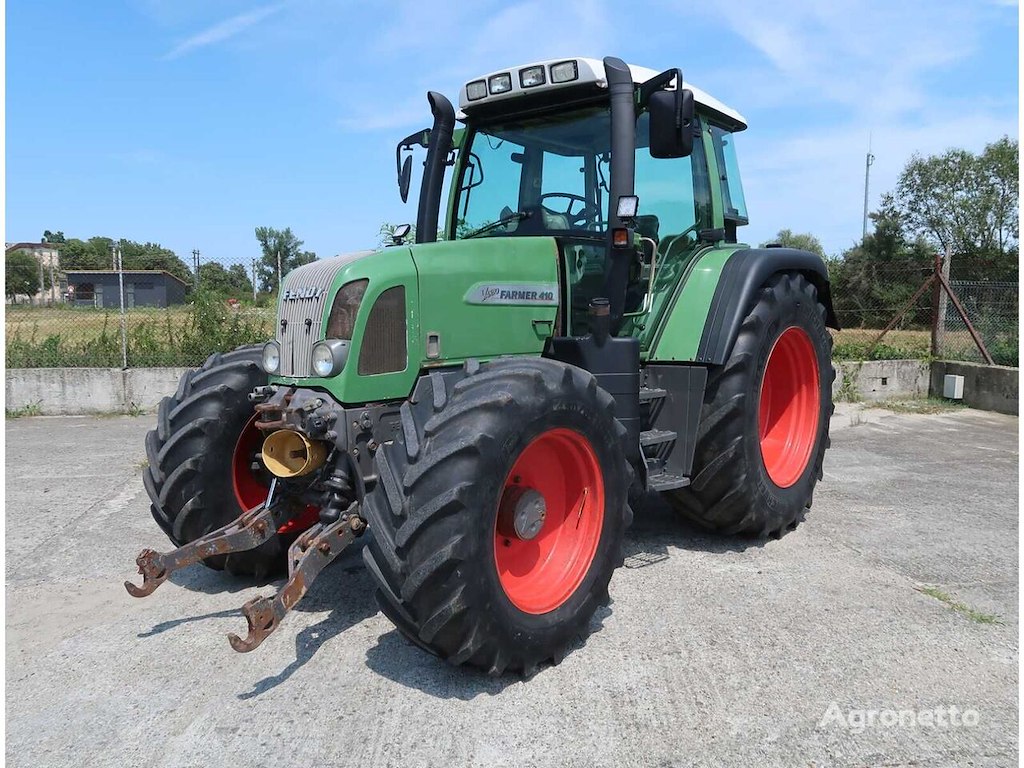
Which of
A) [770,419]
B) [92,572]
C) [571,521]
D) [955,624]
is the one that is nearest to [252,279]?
[92,572]

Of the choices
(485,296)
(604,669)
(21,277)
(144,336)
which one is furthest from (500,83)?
(21,277)

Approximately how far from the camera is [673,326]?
14.5 ft

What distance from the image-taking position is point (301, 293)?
3445 millimetres

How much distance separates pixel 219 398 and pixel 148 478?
1.73ft

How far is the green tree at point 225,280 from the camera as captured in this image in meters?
10.7

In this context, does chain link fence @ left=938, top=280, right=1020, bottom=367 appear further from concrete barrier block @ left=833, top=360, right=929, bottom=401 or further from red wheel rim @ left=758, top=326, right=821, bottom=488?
red wheel rim @ left=758, top=326, right=821, bottom=488

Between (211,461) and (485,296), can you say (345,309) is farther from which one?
(211,461)

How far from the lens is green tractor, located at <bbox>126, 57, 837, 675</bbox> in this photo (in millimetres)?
2830

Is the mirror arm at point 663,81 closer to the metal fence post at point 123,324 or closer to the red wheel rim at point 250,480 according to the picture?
the red wheel rim at point 250,480

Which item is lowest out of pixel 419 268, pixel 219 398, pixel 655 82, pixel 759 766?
pixel 759 766

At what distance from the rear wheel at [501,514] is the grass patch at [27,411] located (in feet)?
29.9

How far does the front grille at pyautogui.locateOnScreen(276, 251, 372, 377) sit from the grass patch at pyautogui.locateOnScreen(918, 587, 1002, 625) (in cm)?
316

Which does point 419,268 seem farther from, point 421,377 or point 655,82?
point 655,82

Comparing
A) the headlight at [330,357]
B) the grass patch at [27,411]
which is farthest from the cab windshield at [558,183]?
the grass patch at [27,411]
